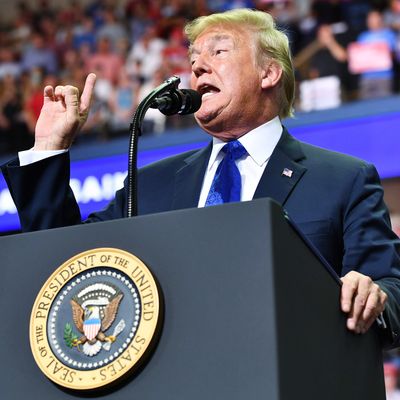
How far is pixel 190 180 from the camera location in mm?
1792

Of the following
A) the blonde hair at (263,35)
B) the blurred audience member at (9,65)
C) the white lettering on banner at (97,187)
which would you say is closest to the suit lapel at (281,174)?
the blonde hair at (263,35)

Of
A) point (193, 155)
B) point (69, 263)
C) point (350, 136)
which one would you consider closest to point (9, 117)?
point (350, 136)

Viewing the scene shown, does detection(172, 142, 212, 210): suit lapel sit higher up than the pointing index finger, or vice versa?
the pointing index finger

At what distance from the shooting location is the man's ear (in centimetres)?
198

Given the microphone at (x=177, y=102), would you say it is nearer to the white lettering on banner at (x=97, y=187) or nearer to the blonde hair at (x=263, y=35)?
the blonde hair at (x=263, y=35)

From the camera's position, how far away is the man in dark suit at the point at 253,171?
156 centimetres

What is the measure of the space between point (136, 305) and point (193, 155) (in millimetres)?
766

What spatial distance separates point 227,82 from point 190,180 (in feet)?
0.76

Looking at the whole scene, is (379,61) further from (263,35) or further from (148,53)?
(263,35)

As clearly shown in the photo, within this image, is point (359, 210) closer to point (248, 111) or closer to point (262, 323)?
point (248, 111)

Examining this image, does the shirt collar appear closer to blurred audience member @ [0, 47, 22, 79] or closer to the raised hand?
the raised hand

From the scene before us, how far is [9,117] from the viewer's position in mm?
7891

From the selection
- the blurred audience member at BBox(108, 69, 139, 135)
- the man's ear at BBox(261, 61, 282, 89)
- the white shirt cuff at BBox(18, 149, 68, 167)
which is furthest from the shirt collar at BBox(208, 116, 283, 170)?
the blurred audience member at BBox(108, 69, 139, 135)

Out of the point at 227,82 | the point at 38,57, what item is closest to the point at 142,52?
the point at 38,57
